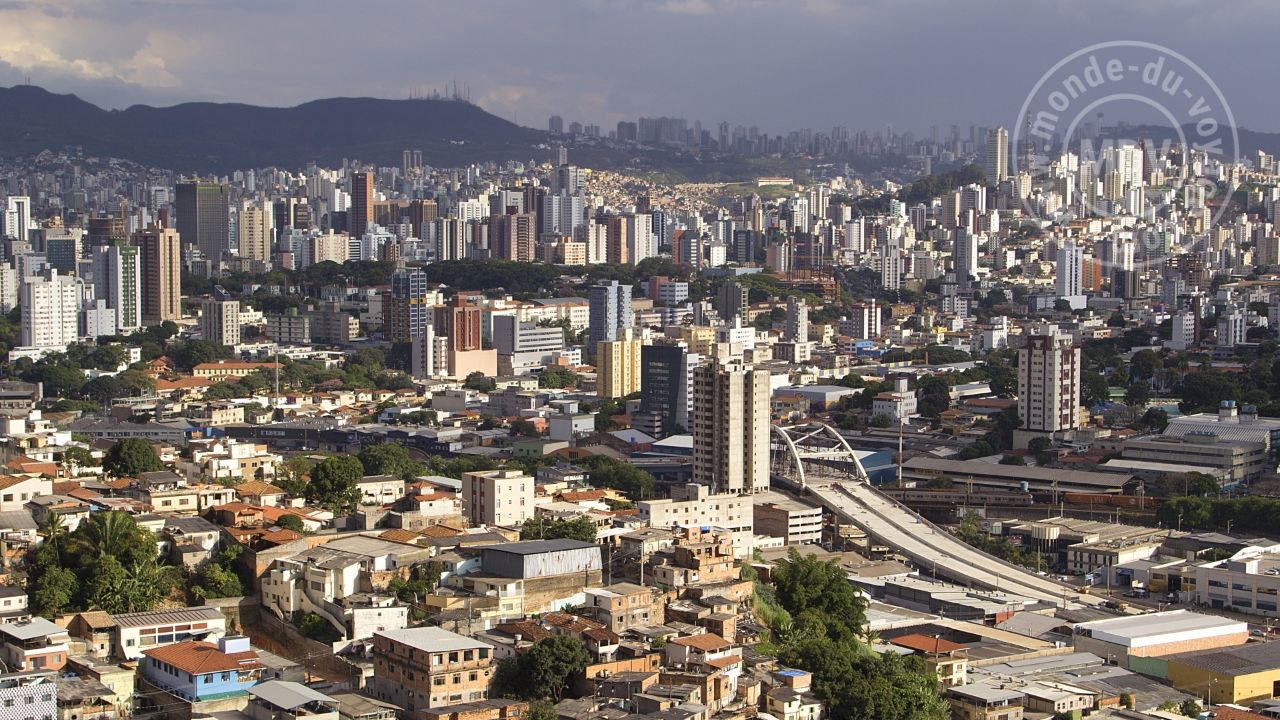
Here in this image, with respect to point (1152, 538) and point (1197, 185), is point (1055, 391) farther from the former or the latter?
point (1197, 185)

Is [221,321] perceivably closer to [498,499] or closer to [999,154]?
[498,499]

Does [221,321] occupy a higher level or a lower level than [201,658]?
higher

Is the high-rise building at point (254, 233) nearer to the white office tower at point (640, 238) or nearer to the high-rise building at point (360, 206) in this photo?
the high-rise building at point (360, 206)

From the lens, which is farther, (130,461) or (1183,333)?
(1183,333)

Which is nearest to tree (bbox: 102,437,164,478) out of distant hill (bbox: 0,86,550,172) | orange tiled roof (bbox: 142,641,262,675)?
orange tiled roof (bbox: 142,641,262,675)

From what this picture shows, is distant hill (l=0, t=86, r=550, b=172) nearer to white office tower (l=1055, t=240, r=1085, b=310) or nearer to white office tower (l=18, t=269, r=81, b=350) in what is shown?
white office tower (l=1055, t=240, r=1085, b=310)

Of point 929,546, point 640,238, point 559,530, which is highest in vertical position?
point 640,238

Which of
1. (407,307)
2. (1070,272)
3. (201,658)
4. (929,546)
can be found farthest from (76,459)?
(1070,272)
